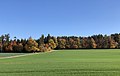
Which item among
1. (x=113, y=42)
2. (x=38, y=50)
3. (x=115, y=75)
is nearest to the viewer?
(x=115, y=75)

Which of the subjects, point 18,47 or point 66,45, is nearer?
point 18,47

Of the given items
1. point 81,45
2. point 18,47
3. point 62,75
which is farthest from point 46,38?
point 62,75

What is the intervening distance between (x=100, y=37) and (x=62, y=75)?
178 m

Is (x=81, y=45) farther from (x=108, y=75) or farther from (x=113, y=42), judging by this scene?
(x=108, y=75)

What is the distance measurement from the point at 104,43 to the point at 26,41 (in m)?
58.9

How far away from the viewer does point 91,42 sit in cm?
19112

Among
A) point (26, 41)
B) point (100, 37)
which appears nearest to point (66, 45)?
point (100, 37)

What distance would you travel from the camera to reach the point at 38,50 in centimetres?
14088

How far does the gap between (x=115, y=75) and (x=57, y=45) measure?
172 m

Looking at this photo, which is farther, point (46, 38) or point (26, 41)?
point (46, 38)

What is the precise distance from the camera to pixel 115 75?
21500 mm

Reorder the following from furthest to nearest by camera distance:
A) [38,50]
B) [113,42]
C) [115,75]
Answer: [113,42]
[38,50]
[115,75]

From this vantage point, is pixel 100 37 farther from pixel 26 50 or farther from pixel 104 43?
pixel 26 50

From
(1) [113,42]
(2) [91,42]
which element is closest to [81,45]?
(2) [91,42]
